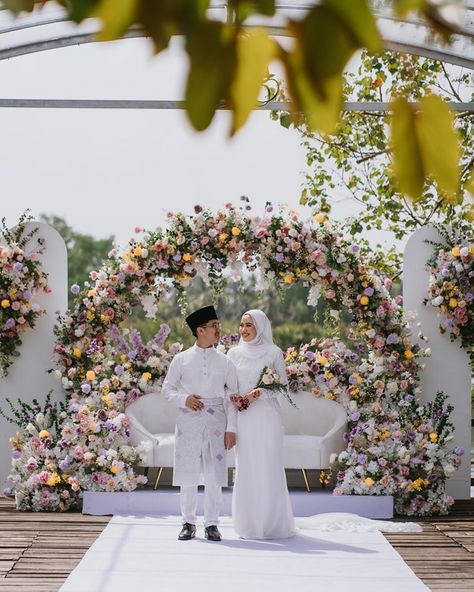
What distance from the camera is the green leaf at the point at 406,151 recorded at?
34.6 inches

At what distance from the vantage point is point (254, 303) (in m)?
39.0

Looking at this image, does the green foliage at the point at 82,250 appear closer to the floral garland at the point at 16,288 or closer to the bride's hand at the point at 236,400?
the floral garland at the point at 16,288

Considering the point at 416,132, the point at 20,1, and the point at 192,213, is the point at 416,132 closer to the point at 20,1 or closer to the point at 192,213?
the point at 20,1

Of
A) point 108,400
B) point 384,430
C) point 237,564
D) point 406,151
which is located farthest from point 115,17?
point 108,400

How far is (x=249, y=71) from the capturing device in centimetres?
84

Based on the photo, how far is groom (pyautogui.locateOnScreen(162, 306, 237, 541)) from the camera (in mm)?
6930

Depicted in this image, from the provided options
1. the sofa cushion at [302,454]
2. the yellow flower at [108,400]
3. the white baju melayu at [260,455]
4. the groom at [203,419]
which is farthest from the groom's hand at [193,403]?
the yellow flower at [108,400]

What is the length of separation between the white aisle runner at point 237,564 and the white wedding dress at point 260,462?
0.15 meters

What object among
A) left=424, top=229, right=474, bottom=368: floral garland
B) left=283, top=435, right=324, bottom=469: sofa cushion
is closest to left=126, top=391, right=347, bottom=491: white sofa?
left=283, top=435, right=324, bottom=469: sofa cushion

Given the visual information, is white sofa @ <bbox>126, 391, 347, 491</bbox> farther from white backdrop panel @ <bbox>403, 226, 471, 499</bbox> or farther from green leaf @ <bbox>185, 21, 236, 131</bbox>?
green leaf @ <bbox>185, 21, 236, 131</bbox>

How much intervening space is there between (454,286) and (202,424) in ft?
10.0

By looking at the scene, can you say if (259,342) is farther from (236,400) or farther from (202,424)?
(202,424)

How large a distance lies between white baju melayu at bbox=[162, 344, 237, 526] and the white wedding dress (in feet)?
0.45

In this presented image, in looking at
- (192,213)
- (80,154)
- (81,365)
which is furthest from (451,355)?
(80,154)
